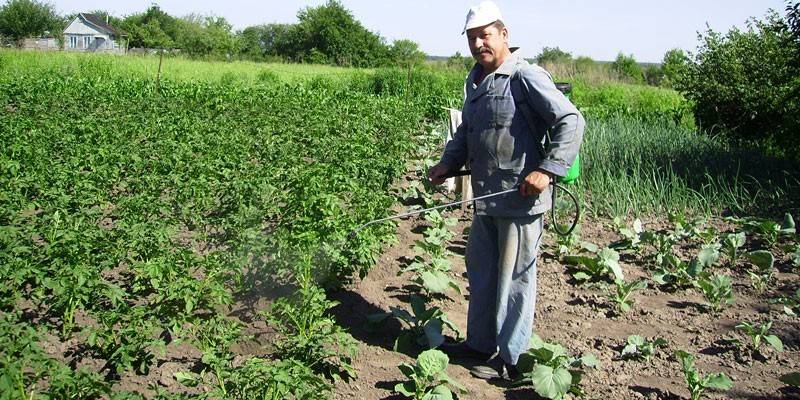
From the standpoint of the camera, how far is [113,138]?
8727 millimetres

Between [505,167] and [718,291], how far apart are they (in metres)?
2.00

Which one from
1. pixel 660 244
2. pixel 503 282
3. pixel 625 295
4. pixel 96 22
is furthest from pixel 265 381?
pixel 96 22

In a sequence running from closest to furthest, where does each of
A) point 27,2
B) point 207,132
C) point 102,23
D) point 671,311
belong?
point 671,311 → point 207,132 → point 27,2 → point 102,23

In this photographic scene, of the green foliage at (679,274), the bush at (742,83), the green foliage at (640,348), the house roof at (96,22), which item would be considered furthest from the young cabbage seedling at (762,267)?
the house roof at (96,22)

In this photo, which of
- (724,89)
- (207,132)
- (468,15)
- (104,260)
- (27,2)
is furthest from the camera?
(27,2)

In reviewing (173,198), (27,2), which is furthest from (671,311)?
(27,2)

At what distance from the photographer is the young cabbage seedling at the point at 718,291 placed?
4824 millimetres

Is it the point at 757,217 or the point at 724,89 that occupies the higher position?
the point at 724,89

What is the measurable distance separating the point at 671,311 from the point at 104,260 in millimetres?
3207

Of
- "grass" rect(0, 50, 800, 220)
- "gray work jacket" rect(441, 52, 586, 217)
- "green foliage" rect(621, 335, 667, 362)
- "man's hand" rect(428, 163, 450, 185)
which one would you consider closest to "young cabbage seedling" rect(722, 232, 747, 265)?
"grass" rect(0, 50, 800, 220)

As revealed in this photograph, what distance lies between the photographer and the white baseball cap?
3.40 m

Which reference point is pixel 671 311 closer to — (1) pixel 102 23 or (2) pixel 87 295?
(2) pixel 87 295

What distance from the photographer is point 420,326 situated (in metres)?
4.13

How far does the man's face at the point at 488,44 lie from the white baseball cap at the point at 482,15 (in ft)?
0.10
